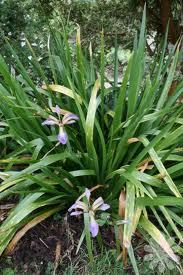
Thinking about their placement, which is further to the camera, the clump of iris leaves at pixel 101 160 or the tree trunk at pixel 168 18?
the tree trunk at pixel 168 18

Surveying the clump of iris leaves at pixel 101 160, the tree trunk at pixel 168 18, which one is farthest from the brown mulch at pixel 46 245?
the tree trunk at pixel 168 18

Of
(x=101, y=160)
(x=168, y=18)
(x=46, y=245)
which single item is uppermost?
(x=168, y=18)

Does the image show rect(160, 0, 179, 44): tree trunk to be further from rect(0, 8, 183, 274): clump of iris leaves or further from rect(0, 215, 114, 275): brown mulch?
rect(0, 215, 114, 275): brown mulch

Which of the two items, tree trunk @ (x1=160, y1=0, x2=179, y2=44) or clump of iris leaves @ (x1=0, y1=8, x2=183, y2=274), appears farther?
tree trunk @ (x1=160, y1=0, x2=179, y2=44)

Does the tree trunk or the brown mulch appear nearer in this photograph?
the brown mulch

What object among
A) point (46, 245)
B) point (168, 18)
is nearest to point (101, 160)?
point (46, 245)

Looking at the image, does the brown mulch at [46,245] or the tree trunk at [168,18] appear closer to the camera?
the brown mulch at [46,245]

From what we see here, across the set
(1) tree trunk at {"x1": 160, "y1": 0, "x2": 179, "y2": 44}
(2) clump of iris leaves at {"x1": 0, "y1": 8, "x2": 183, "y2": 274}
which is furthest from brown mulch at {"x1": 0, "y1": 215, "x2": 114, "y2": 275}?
(1) tree trunk at {"x1": 160, "y1": 0, "x2": 179, "y2": 44}

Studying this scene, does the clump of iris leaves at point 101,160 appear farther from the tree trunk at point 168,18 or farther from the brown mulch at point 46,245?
the tree trunk at point 168,18

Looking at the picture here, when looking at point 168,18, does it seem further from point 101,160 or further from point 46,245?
point 46,245

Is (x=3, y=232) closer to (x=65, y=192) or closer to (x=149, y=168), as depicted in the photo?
(x=65, y=192)

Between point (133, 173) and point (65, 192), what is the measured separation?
0.42m

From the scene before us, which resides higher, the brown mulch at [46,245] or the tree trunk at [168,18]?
the tree trunk at [168,18]

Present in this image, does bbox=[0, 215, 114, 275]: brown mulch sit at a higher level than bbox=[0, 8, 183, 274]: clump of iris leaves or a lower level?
lower
